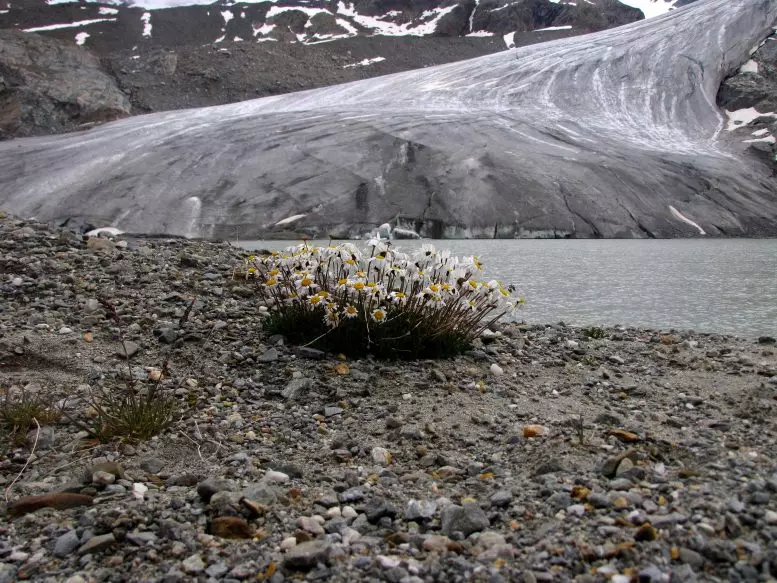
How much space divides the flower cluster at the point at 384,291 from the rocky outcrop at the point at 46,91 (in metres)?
35.8

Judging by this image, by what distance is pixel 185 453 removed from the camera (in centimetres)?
233

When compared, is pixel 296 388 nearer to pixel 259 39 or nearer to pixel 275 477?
pixel 275 477

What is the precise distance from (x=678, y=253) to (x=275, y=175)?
8869 mm

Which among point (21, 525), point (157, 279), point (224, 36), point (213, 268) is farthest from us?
point (224, 36)

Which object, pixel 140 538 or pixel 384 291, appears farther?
pixel 384 291

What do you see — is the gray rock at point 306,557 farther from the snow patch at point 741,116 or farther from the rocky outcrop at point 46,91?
the rocky outcrop at point 46,91

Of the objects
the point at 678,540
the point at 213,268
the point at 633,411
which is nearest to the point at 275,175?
the point at 213,268

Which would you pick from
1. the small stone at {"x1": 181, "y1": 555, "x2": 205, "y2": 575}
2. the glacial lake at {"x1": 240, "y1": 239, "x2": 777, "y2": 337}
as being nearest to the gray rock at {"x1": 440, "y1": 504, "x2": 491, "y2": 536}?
the small stone at {"x1": 181, "y1": 555, "x2": 205, "y2": 575}

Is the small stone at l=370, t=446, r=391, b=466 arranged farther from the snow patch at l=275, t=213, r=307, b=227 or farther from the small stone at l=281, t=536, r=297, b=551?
the snow patch at l=275, t=213, r=307, b=227

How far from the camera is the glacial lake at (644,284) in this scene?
4.82 metres

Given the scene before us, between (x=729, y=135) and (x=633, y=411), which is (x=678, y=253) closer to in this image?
(x=633, y=411)

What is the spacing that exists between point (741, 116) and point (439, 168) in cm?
1348

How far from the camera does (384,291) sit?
3324 mm

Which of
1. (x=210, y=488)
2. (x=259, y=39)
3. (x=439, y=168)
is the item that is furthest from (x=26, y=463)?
(x=259, y=39)
